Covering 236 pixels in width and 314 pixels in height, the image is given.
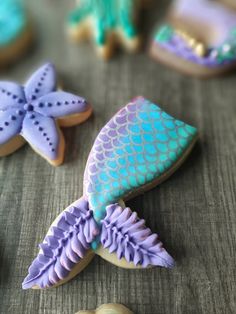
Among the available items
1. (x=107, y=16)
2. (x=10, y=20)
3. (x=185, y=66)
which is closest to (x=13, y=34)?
(x=10, y=20)

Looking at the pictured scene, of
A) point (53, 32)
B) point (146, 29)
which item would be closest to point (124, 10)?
point (146, 29)

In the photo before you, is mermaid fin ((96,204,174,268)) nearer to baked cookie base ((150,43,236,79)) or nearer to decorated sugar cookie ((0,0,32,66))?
baked cookie base ((150,43,236,79))

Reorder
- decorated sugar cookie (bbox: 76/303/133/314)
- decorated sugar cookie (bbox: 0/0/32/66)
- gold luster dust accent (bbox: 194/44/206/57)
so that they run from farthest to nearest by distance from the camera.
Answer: decorated sugar cookie (bbox: 0/0/32/66)
gold luster dust accent (bbox: 194/44/206/57)
decorated sugar cookie (bbox: 76/303/133/314)

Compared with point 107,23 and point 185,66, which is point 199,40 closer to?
point 185,66

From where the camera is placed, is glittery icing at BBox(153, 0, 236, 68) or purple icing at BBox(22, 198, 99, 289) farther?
glittery icing at BBox(153, 0, 236, 68)

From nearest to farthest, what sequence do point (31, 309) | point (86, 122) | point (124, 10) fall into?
point (31, 309)
point (86, 122)
point (124, 10)

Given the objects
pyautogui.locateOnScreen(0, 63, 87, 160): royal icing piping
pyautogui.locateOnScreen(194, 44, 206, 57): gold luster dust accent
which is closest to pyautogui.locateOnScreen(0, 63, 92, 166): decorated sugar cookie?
pyautogui.locateOnScreen(0, 63, 87, 160): royal icing piping

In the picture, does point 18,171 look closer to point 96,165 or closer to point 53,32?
point 96,165
